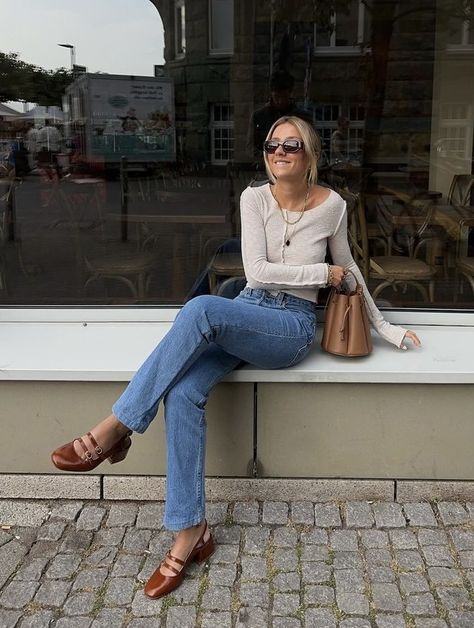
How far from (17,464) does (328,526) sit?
4.14 ft

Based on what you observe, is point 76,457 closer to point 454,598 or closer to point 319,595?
point 319,595

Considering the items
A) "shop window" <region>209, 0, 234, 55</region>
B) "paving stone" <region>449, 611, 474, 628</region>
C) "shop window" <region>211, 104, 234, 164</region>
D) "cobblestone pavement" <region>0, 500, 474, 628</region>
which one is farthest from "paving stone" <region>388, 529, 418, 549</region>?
"shop window" <region>209, 0, 234, 55</region>

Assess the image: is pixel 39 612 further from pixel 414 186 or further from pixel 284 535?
pixel 414 186

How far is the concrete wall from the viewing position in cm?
268

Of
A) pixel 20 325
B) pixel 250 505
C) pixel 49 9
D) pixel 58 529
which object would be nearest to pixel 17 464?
pixel 58 529

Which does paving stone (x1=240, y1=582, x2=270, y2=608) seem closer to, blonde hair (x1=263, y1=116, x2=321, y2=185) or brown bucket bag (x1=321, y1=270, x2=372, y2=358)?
brown bucket bag (x1=321, y1=270, x2=372, y2=358)

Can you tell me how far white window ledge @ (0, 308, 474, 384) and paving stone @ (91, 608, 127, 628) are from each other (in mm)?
863

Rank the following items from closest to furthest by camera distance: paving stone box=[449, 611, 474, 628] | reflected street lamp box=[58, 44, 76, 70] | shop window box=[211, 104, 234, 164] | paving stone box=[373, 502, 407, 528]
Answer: paving stone box=[449, 611, 474, 628] → paving stone box=[373, 502, 407, 528] → reflected street lamp box=[58, 44, 76, 70] → shop window box=[211, 104, 234, 164]

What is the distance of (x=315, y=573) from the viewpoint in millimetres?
2295

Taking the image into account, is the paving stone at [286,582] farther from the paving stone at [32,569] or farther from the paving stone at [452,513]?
the paving stone at [32,569]

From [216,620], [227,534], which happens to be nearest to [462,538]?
[227,534]

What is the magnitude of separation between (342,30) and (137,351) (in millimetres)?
5830

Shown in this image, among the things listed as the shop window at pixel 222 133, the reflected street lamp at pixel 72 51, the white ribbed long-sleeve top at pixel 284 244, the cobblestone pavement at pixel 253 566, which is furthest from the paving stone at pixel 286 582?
the reflected street lamp at pixel 72 51

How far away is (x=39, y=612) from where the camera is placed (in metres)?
2.13
